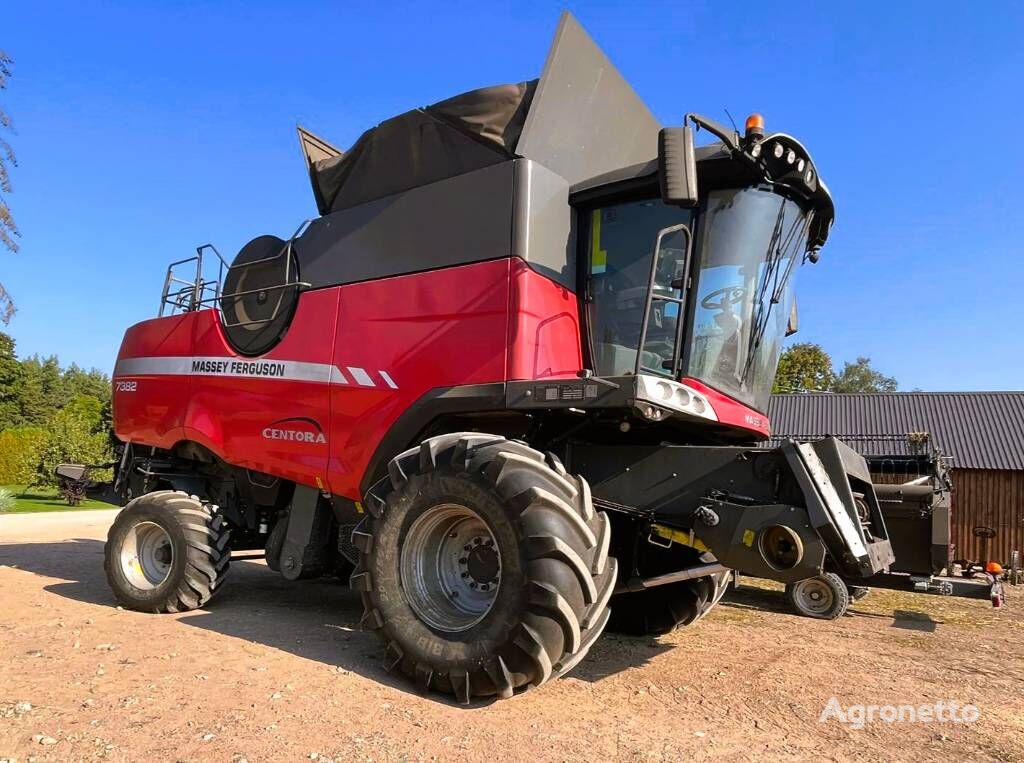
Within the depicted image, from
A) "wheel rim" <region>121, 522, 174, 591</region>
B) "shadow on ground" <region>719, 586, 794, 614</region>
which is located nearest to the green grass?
"wheel rim" <region>121, 522, 174, 591</region>

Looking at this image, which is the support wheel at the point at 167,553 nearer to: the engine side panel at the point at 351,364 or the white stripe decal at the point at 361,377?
the engine side panel at the point at 351,364

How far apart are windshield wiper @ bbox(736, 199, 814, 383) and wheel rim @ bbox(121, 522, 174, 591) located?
5.60m

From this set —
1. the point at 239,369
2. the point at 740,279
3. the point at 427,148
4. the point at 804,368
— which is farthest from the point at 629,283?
the point at 804,368

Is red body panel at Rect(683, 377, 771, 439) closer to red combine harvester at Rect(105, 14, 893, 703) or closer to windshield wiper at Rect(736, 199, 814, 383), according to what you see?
red combine harvester at Rect(105, 14, 893, 703)

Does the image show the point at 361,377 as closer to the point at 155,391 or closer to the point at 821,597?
the point at 155,391

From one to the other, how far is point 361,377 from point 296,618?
2363 millimetres

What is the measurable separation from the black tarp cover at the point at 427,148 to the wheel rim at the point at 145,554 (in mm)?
3526

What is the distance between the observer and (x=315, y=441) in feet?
20.2

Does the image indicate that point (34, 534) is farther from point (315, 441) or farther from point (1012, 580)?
point (1012, 580)

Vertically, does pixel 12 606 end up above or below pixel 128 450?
below

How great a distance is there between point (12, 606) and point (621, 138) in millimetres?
6847

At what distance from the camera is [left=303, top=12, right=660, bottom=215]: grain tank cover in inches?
214

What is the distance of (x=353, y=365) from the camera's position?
5.96m

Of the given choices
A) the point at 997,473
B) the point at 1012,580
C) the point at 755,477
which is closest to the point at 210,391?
the point at 755,477
